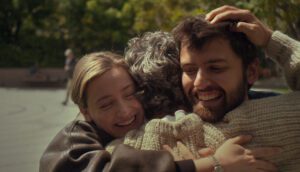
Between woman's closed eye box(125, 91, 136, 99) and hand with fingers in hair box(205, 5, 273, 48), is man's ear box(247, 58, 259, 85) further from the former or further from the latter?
woman's closed eye box(125, 91, 136, 99)

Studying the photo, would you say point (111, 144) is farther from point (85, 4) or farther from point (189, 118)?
point (85, 4)

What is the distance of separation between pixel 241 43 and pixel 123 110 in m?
0.48

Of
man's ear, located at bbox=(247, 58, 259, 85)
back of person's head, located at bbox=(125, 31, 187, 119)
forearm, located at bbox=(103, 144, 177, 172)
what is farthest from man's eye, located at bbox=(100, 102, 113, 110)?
man's ear, located at bbox=(247, 58, 259, 85)

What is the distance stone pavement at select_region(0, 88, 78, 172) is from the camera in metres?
8.17

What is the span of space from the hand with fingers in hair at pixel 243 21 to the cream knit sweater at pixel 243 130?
0.77ft

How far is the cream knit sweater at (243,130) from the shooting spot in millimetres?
2055

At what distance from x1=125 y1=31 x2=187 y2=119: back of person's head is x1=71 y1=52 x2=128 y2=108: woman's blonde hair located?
0.08 metres

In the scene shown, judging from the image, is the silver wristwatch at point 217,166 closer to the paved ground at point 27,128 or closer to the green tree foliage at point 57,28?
the paved ground at point 27,128

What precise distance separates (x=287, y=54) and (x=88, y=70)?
744mm

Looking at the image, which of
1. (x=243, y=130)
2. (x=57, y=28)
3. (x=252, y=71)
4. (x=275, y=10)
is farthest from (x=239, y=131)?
(x=57, y=28)

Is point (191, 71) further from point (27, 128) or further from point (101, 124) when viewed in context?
point (27, 128)

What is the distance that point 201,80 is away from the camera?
213cm

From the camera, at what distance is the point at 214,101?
7.00 ft

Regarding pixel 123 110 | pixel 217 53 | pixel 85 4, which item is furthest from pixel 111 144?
pixel 85 4
